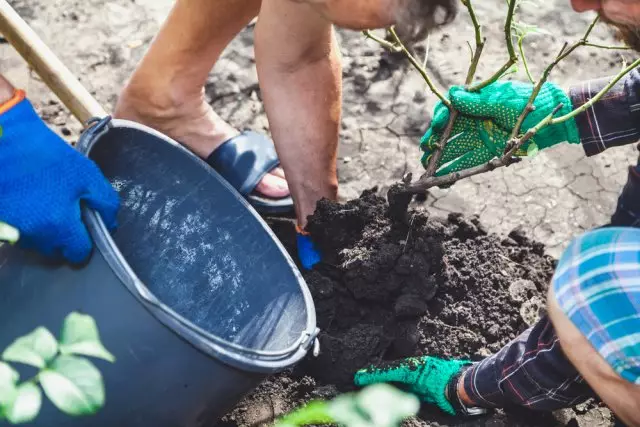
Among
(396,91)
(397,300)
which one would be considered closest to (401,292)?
(397,300)

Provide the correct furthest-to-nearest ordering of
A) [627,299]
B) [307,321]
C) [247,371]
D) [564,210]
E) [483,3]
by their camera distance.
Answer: [483,3]
[564,210]
[307,321]
[247,371]
[627,299]

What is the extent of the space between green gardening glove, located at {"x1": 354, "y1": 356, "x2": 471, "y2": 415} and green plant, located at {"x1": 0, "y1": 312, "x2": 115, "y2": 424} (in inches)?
43.1

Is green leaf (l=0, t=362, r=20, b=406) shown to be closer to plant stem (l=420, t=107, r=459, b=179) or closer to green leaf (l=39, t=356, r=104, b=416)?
green leaf (l=39, t=356, r=104, b=416)

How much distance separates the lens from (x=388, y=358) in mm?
1860

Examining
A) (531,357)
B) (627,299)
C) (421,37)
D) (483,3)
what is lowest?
(531,357)

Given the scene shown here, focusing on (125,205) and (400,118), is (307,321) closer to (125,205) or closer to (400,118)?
(125,205)

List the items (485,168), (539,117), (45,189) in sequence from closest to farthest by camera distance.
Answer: (45,189) < (485,168) < (539,117)

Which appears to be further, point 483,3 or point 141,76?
point 483,3

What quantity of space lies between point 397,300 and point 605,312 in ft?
2.50

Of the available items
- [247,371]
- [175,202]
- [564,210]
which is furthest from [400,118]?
[247,371]

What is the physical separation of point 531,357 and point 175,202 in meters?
0.96

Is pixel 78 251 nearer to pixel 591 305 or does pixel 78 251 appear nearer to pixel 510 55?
pixel 591 305

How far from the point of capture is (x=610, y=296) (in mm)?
1130

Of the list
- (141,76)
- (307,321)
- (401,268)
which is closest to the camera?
(307,321)
